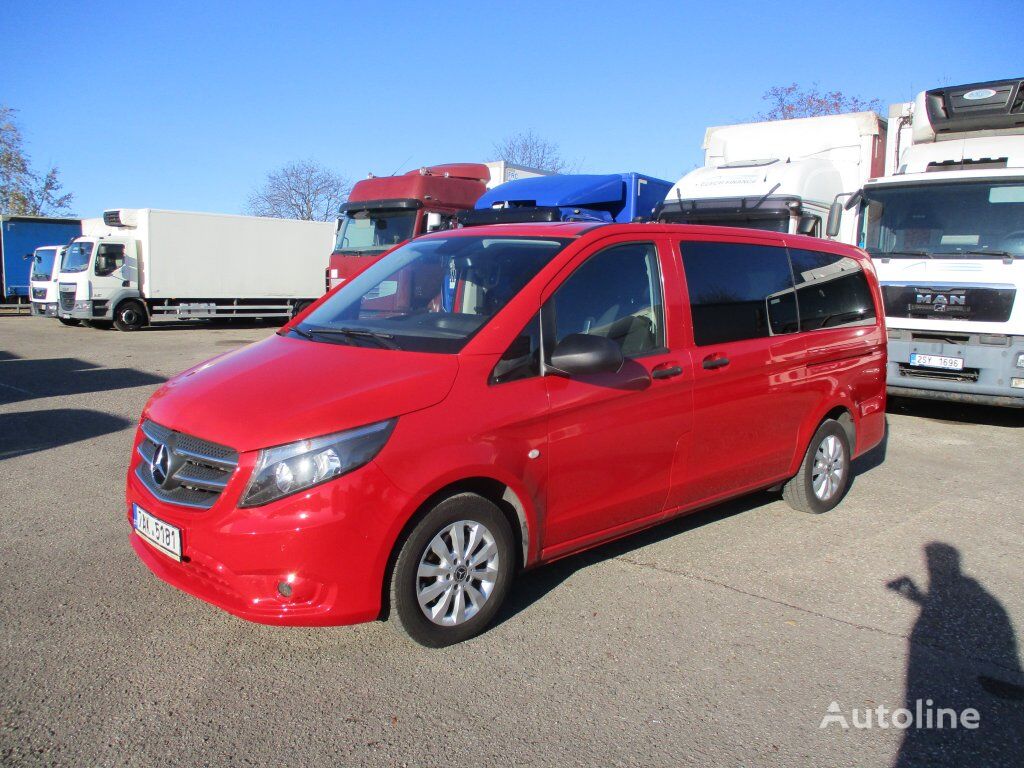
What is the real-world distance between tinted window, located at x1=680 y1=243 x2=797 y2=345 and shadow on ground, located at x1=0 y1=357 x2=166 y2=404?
28.6 ft

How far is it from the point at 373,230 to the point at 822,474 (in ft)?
36.1

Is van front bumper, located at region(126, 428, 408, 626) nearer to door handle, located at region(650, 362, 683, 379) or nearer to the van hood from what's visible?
the van hood

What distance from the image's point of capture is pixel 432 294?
14.4ft

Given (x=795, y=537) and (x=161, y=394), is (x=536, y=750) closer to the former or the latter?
(x=161, y=394)

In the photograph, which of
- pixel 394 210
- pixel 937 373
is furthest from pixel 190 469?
pixel 394 210

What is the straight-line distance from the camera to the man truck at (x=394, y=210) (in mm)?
14586

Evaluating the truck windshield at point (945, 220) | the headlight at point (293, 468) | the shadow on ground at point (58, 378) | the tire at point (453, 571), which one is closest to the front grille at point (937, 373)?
the truck windshield at point (945, 220)

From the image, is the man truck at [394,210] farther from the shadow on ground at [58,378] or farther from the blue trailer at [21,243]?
the blue trailer at [21,243]

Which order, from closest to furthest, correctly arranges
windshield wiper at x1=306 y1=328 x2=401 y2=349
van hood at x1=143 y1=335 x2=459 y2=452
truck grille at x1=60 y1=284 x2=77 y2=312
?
van hood at x1=143 y1=335 x2=459 y2=452 < windshield wiper at x1=306 y1=328 x2=401 y2=349 < truck grille at x1=60 y1=284 x2=77 y2=312

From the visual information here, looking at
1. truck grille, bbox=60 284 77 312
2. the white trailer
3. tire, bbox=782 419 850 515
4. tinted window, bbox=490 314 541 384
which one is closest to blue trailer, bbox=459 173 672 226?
the white trailer

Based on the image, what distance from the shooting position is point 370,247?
598 inches

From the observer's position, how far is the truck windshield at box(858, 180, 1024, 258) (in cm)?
879

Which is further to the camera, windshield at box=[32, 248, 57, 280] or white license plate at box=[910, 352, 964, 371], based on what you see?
windshield at box=[32, 248, 57, 280]

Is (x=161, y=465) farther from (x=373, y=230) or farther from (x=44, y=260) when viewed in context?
(x=44, y=260)
